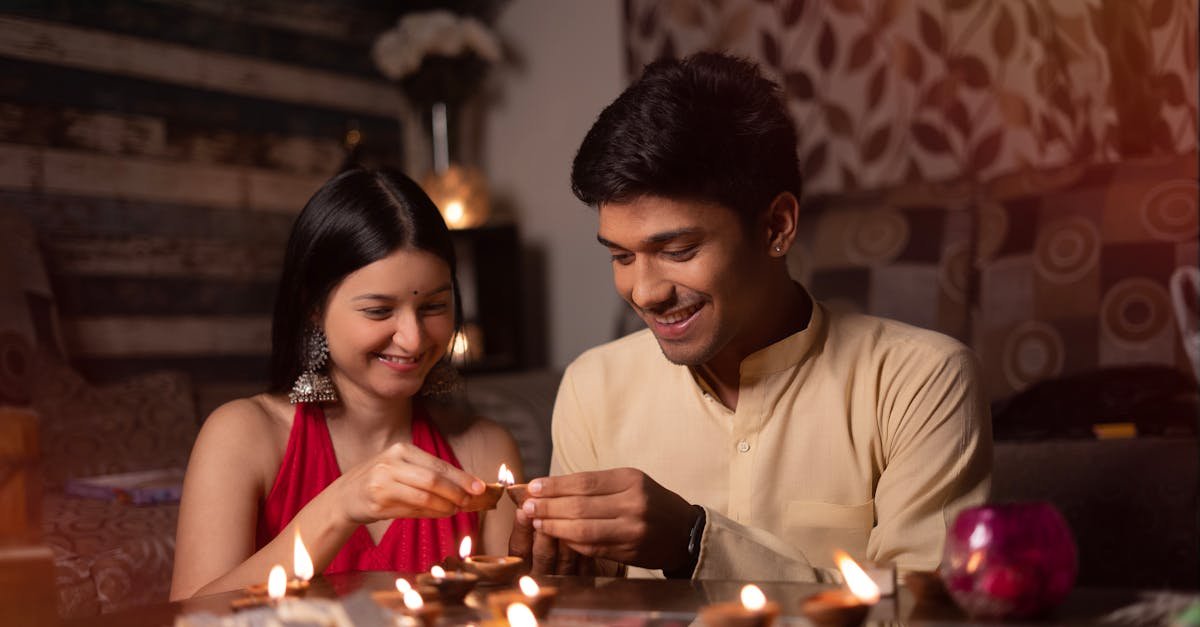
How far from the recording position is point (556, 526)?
148 cm

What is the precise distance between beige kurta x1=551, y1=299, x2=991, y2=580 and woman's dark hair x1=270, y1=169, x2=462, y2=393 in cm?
44

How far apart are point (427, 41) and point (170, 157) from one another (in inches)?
48.8

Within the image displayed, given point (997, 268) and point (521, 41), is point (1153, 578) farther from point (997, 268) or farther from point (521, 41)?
point (521, 41)

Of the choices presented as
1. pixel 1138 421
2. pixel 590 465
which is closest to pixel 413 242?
pixel 590 465

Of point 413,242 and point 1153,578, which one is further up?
point 413,242

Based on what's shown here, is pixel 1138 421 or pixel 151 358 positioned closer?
pixel 1138 421

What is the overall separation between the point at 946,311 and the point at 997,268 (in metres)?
0.20

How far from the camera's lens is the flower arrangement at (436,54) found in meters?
4.99

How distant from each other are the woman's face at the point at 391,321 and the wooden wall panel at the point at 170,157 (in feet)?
4.92

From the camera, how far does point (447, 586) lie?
1.21m

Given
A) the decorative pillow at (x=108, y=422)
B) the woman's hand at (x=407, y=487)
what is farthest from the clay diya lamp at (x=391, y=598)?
the decorative pillow at (x=108, y=422)

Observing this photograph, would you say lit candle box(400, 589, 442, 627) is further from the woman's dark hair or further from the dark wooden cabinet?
the dark wooden cabinet

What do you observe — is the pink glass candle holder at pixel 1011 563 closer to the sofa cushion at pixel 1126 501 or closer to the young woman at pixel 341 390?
the young woman at pixel 341 390

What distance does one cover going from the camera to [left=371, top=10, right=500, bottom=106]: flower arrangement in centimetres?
499
